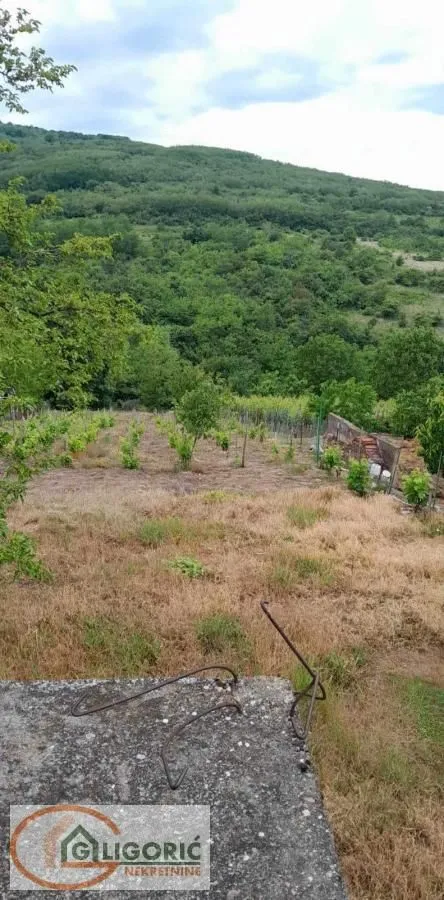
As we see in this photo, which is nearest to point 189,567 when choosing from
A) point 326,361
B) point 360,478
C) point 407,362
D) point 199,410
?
point 360,478

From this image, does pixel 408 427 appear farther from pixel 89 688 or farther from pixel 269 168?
pixel 269 168

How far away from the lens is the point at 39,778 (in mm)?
2842

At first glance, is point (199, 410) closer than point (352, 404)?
Yes

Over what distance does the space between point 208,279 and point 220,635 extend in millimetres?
61892

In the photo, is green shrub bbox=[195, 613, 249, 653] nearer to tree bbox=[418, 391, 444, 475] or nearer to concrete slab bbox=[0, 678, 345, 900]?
concrete slab bbox=[0, 678, 345, 900]

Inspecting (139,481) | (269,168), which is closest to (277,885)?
(139,481)

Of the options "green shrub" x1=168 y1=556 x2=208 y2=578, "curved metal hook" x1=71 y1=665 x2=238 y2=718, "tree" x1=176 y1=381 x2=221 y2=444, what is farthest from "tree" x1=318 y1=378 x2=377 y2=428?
"curved metal hook" x1=71 y1=665 x2=238 y2=718

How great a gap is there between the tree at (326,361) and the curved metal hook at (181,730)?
112ft

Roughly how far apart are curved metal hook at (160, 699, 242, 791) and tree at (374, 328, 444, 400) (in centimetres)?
2923

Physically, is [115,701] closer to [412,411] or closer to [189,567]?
[189,567]

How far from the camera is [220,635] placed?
6.09 meters

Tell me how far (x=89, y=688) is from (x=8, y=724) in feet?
1.63

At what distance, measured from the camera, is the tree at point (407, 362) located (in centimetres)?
3105

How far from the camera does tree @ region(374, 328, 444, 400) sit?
31.0m
